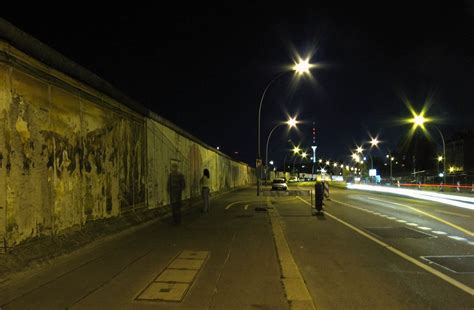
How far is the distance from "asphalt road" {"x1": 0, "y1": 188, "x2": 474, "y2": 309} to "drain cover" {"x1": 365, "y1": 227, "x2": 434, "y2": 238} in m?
0.03

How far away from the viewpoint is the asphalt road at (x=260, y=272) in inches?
244

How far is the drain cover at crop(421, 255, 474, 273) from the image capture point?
27.7ft

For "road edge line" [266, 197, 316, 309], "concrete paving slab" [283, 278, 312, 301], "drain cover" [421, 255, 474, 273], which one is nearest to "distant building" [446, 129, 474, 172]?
"drain cover" [421, 255, 474, 273]

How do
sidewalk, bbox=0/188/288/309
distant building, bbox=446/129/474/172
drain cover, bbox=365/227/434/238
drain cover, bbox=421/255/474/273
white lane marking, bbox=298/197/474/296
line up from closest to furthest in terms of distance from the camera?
sidewalk, bbox=0/188/288/309 < white lane marking, bbox=298/197/474/296 < drain cover, bbox=421/255/474/273 < drain cover, bbox=365/227/434/238 < distant building, bbox=446/129/474/172

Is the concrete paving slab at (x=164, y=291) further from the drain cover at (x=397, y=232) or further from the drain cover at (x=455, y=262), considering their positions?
the drain cover at (x=397, y=232)

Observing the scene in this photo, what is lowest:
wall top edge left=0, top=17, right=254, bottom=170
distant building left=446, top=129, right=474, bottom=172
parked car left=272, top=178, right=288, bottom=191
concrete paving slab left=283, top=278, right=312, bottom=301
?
concrete paving slab left=283, top=278, right=312, bottom=301

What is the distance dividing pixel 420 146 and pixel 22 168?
492ft

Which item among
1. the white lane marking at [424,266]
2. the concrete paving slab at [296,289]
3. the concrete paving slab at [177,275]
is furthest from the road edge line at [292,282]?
the white lane marking at [424,266]

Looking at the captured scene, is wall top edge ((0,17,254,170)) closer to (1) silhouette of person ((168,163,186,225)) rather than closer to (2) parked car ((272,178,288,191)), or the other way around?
(1) silhouette of person ((168,163,186,225))

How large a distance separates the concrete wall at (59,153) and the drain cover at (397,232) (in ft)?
23.7

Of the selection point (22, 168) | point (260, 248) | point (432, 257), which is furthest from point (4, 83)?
point (432, 257)

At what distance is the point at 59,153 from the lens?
30.4 feet

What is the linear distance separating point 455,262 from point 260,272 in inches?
156

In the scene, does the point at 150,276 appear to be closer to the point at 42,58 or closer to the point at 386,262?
the point at 42,58
